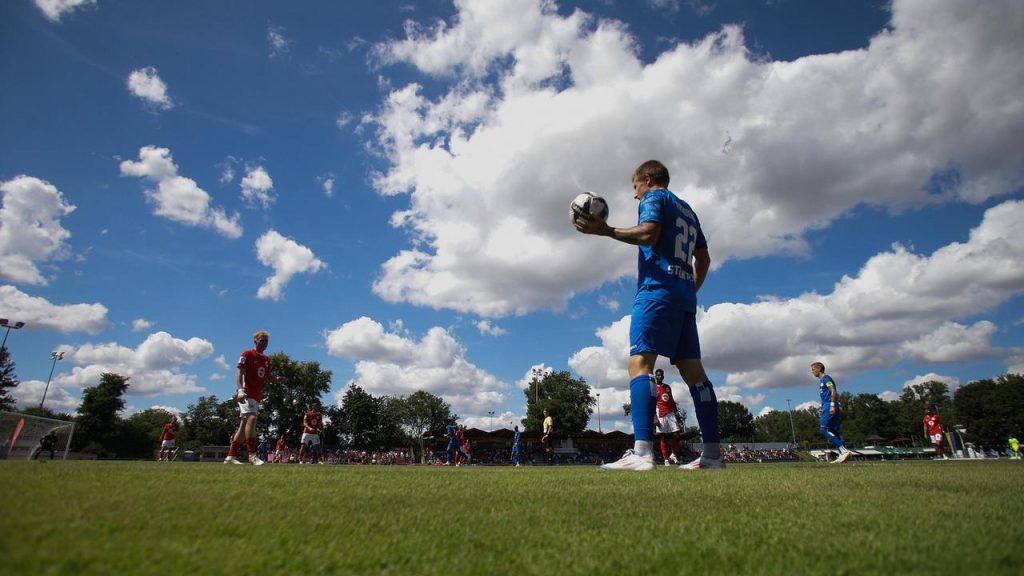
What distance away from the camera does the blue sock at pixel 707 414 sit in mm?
5939

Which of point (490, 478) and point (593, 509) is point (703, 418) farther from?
point (593, 509)

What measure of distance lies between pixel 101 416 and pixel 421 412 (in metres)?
47.8

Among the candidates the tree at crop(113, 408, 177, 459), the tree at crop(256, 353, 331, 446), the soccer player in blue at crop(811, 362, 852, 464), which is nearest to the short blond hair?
the soccer player in blue at crop(811, 362, 852, 464)

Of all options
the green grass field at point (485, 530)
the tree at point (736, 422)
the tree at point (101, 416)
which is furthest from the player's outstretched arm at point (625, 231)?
the tree at point (736, 422)

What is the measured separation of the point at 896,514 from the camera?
2355mm

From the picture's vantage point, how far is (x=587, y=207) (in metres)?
5.41

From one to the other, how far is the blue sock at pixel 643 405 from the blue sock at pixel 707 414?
Answer: 1028 millimetres

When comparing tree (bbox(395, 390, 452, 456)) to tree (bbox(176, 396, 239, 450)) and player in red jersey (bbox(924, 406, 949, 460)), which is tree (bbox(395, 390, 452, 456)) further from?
player in red jersey (bbox(924, 406, 949, 460))

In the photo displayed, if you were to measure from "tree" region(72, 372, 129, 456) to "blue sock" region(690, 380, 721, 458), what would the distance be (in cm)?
8336

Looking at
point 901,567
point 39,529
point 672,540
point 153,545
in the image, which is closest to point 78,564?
point 153,545

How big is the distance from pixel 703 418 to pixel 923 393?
16217 cm

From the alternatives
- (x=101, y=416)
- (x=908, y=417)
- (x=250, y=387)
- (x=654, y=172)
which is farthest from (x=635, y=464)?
(x=908, y=417)

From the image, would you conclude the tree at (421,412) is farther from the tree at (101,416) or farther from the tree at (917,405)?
the tree at (917,405)

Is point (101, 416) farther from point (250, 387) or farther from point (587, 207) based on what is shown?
point (587, 207)
